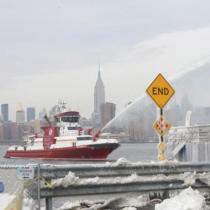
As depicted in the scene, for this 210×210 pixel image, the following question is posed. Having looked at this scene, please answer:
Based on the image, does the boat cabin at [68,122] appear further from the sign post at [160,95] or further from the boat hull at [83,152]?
the sign post at [160,95]

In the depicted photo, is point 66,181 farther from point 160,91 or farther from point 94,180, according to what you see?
point 160,91

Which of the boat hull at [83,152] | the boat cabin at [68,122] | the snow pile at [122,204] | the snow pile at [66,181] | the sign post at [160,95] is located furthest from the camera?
the boat cabin at [68,122]

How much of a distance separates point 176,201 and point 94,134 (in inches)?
2421

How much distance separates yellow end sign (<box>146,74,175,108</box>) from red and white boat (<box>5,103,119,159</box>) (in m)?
52.1

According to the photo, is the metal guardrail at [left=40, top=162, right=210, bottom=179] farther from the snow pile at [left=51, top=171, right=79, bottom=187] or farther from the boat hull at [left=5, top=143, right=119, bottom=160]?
the boat hull at [left=5, top=143, right=119, bottom=160]

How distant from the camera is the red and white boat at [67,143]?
67.1 m

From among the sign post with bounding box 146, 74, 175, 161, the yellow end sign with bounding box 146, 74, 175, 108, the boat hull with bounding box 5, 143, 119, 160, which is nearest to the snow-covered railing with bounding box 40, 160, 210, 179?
the sign post with bounding box 146, 74, 175, 161

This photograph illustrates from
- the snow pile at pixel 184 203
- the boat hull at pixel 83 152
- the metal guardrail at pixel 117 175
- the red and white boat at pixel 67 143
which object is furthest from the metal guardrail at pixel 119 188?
the red and white boat at pixel 67 143

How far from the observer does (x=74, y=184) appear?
10047mm

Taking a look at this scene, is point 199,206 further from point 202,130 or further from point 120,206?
point 202,130

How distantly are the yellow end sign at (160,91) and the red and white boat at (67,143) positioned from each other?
171 ft

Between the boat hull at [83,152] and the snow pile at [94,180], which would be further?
the boat hull at [83,152]

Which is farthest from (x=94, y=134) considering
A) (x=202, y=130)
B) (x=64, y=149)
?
(x=202, y=130)

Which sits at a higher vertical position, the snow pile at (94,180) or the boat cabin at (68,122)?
the boat cabin at (68,122)
